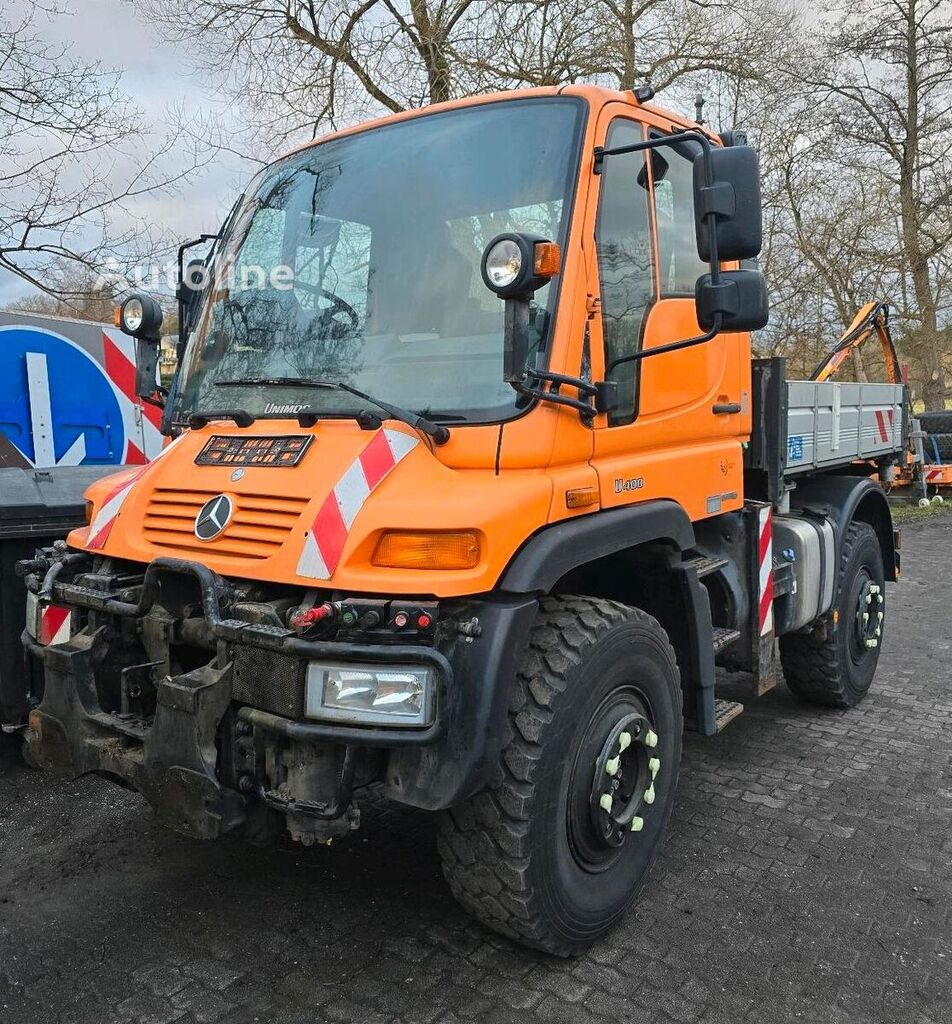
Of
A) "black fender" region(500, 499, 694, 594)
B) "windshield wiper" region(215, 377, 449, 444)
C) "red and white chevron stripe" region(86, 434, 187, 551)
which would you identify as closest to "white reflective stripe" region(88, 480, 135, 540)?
"red and white chevron stripe" region(86, 434, 187, 551)

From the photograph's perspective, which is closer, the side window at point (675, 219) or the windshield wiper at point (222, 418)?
the windshield wiper at point (222, 418)

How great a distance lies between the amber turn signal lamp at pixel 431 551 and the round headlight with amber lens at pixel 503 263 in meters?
0.71

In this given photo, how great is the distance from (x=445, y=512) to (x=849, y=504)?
142 inches

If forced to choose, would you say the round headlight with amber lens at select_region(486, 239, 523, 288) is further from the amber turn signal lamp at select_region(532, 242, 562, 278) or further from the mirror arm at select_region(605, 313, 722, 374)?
the mirror arm at select_region(605, 313, 722, 374)

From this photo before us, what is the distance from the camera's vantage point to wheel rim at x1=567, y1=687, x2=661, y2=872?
2828 millimetres

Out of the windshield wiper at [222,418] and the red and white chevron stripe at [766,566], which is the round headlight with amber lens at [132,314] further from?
the red and white chevron stripe at [766,566]

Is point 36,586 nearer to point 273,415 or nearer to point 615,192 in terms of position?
point 273,415

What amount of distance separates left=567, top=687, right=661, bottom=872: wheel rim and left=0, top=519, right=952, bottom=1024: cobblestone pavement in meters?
0.36

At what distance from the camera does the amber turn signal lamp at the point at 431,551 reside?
248 cm

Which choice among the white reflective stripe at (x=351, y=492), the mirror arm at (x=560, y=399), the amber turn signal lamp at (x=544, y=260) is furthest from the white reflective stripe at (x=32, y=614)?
the amber turn signal lamp at (x=544, y=260)

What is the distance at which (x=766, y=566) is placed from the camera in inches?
168

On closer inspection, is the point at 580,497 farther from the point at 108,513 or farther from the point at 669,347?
the point at 108,513

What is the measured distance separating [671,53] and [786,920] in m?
12.4

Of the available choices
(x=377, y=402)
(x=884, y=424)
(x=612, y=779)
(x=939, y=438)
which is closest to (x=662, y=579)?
(x=612, y=779)
